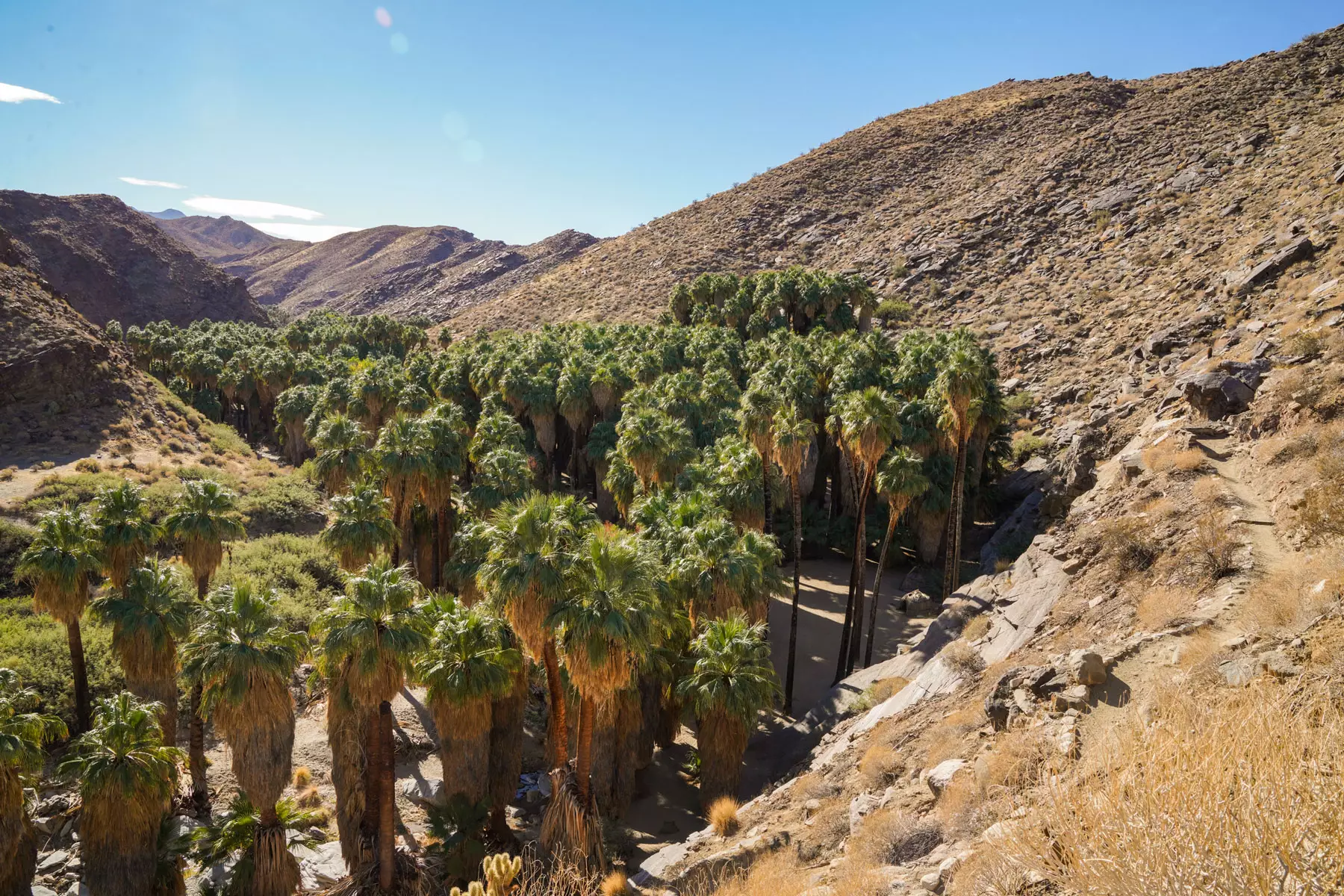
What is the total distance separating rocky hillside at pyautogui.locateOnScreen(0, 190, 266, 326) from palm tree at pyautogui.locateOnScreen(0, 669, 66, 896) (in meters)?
121

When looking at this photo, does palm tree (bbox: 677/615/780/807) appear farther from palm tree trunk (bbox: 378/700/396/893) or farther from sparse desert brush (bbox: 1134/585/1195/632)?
sparse desert brush (bbox: 1134/585/1195/632)

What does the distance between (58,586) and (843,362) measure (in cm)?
3182

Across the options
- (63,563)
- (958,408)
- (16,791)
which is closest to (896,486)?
(958,408)

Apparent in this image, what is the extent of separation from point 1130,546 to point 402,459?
2262 centimetres

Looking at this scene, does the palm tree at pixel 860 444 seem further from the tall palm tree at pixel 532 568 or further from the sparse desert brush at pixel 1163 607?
the tall palm tree at pixel 532 568

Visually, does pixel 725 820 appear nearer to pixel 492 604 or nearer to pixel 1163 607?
pixel 492 604

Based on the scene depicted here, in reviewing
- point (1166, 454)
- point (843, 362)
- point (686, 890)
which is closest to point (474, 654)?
point (686, 890)

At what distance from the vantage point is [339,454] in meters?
29.7

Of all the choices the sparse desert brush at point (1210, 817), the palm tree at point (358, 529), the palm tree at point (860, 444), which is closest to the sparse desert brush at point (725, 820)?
the sparse desert brush at point (1210, 817)

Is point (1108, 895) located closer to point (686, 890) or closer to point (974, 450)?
point (686, 890)

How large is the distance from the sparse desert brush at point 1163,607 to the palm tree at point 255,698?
57.0ft

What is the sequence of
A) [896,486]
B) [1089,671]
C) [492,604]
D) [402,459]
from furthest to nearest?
[896,486]
[402,459]
[492,604]
[1089,671]

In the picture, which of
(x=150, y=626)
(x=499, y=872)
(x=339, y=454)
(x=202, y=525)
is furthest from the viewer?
(x=339, y=454)

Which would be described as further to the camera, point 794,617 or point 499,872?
point 794,617
